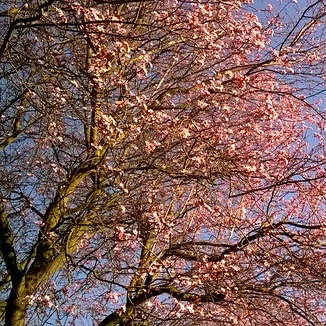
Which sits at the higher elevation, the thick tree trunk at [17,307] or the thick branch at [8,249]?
the thick branch at [8,249]

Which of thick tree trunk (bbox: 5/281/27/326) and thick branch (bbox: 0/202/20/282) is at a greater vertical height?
thick branch (bbox: 0/202/20/282)

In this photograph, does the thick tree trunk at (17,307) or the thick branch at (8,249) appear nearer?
the thick tree trunk at (17,307)

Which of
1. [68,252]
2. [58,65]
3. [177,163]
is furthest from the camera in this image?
[177,163]

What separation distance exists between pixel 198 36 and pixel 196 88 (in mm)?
746

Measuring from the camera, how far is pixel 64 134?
6207 millimetres

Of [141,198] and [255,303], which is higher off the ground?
[141,198]

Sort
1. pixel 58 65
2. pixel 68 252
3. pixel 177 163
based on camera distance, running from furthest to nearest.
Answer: pixel 177 163 < pixel 68 252 < pixel 58 65

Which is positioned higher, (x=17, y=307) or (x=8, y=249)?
(x=8, y=249)

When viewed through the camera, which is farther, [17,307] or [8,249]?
[8,249]

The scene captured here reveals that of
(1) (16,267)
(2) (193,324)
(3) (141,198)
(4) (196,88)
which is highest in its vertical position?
(4) (196,88)

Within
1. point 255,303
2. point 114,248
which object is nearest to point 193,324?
point 255,303

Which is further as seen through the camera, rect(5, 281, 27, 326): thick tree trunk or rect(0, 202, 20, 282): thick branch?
rect(0, 202, 20, 282): thick branch

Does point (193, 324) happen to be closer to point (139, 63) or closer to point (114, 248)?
point (114, 248)

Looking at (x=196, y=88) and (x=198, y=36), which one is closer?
(x=198, y=36)
